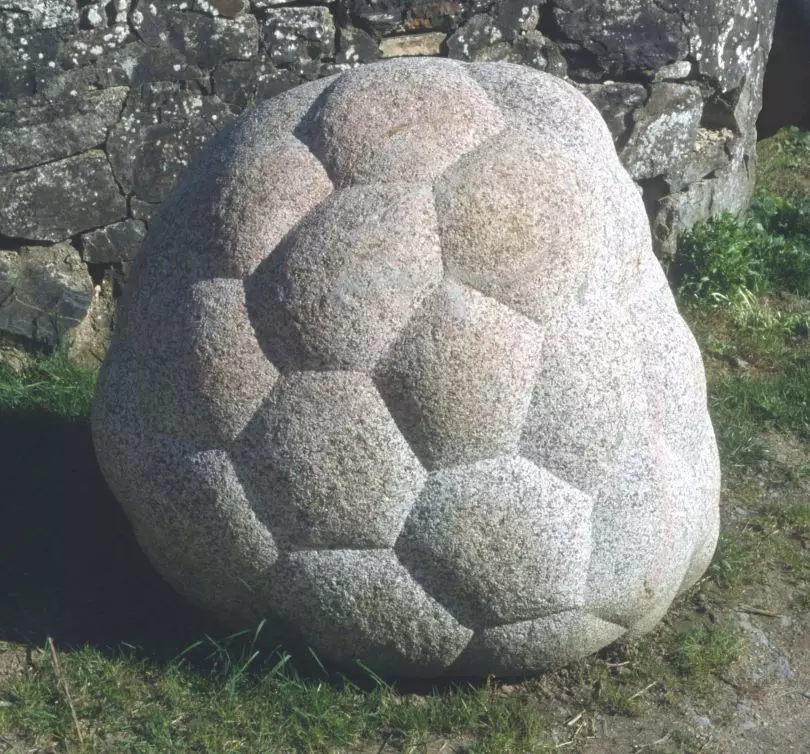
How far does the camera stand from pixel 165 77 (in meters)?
4.34

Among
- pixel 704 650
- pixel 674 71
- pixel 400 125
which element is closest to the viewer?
pixel 400 125

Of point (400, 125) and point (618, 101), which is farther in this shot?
point (618, 101)

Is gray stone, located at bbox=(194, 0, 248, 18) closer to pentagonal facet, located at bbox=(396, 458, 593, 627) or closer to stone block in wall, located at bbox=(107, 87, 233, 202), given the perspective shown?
stone block in wall, located at bbox=(107, 87, 233, 202)

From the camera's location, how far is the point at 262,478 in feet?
8.94

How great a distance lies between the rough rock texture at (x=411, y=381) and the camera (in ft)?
8.66

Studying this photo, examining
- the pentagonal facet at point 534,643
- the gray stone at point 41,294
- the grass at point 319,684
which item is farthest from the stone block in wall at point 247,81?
the pentagonal facet at point 534,643

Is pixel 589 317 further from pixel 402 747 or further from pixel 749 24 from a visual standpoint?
pixel 749 24

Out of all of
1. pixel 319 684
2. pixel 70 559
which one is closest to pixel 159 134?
pixel 70 559

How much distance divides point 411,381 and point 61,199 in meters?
2.24

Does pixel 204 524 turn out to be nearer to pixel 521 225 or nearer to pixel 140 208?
pixel 521 225

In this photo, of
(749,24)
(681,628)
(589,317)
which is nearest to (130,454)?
(589,317)

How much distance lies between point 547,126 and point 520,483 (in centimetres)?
83

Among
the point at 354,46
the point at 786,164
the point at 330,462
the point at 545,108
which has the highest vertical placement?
the point at 545,108

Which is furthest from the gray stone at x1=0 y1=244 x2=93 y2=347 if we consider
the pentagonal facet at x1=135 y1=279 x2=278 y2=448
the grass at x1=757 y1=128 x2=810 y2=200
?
the grass at x1=757 y1=128 x2=810 y2=200
